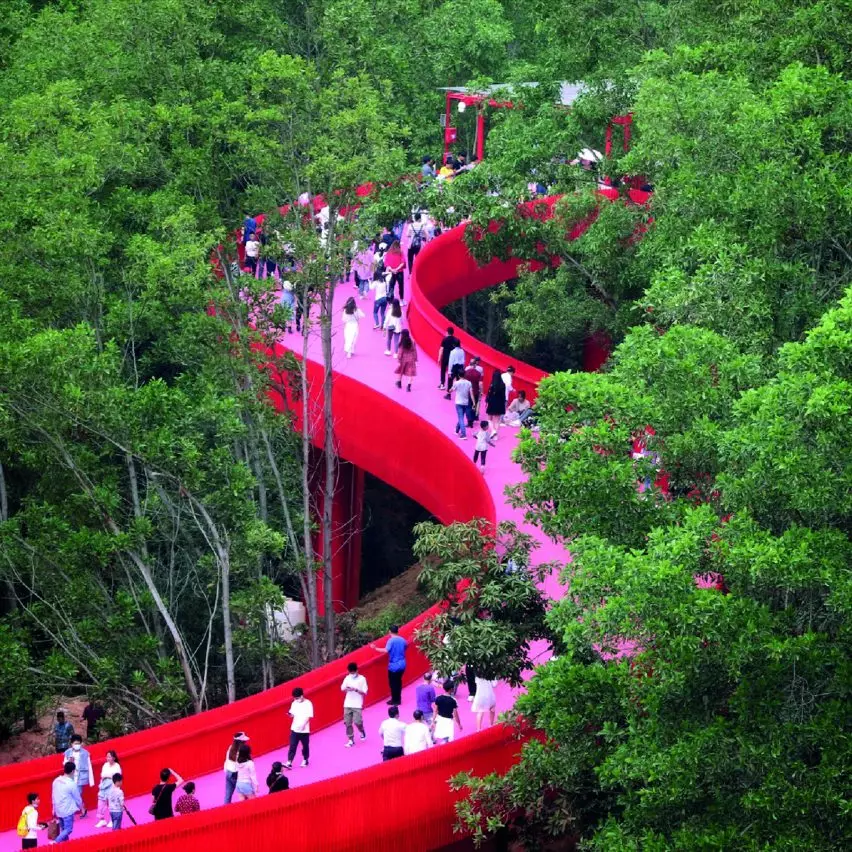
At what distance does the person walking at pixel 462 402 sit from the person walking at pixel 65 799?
922 cm

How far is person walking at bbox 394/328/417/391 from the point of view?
25.9 meters

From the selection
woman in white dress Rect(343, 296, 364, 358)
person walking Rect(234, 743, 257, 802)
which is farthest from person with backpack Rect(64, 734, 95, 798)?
woman in white dress Rect(343, 296, 364, 358)

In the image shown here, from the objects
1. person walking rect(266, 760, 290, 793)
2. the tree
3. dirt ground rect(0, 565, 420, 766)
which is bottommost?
dirt ground rect(0, 565, 420, 766)

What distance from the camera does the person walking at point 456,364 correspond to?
25.2m

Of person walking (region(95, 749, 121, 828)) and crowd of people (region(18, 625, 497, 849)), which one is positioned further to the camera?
person walking (region(95, 749, 121, 828))

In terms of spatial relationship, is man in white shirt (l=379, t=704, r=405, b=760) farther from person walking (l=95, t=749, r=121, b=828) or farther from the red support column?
the red support column

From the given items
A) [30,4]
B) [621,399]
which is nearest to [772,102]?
[621,399]

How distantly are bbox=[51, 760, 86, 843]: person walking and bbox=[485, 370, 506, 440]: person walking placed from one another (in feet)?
30.4

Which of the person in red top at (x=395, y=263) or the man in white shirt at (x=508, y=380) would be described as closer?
the man in white shirt at (x=508, y=380)

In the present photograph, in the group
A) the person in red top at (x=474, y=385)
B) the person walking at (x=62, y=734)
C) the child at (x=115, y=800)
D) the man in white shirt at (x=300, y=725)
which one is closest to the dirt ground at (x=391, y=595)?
the person in red top at (x=474, y=385)

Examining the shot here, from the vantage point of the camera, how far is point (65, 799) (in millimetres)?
16484

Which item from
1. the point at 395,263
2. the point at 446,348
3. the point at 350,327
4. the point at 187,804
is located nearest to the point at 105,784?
the point at 187,804

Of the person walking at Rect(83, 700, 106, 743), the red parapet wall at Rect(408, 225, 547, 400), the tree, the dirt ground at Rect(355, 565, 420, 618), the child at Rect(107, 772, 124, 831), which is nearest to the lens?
the tree

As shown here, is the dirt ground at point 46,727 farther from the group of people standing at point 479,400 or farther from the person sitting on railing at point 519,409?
the person sitting on railing at point 519,409
